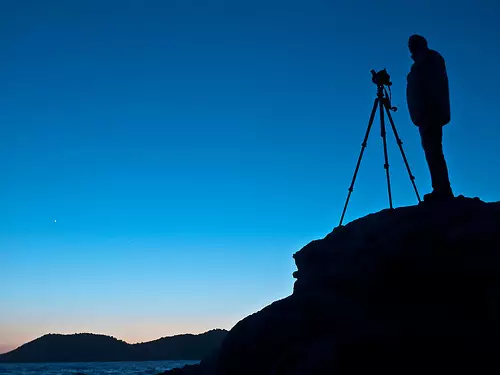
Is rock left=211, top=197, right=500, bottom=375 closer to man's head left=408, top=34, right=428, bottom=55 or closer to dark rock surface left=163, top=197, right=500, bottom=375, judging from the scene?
dark rock surface left=163, top=197, right=500, bottom=375

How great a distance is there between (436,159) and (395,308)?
351 cm

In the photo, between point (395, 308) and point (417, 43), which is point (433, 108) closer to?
point (417, 43)

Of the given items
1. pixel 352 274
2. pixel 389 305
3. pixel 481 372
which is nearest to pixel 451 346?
pixel 481 372

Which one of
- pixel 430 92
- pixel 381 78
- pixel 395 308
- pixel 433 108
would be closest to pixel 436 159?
pixel 433 108

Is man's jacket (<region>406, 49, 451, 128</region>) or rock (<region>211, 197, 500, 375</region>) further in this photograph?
man's jacket (<region>406, 49, 451, 128</region>)

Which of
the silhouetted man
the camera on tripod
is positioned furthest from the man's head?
the camera on tripod

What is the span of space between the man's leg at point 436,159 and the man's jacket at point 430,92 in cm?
17

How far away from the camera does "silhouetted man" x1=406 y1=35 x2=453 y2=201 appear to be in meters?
8.84

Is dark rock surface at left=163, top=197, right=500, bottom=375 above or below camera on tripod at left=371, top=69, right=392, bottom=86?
below

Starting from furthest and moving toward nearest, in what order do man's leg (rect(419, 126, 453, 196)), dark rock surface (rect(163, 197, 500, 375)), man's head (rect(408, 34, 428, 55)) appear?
man's head (rect(408, 34, 428, 55)) < man's leg (rect(419, 126, 453, 196)) < dark rock surface (rect(163, 197, 500, 375))

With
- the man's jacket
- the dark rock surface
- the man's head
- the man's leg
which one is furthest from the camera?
the man's head

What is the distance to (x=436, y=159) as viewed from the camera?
8.87 metres

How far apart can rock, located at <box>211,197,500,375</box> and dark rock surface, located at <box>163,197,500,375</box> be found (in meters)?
0.02

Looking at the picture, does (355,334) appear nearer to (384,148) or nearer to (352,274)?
(352,274)
